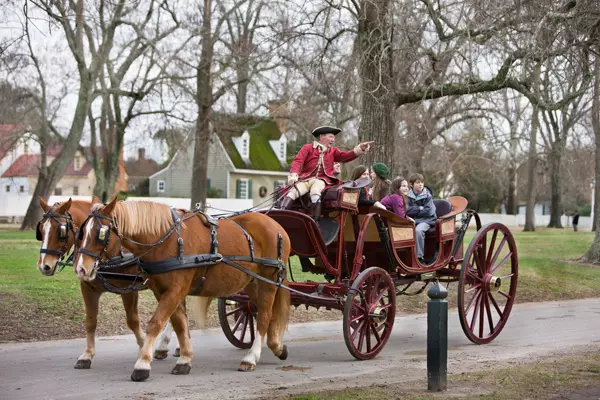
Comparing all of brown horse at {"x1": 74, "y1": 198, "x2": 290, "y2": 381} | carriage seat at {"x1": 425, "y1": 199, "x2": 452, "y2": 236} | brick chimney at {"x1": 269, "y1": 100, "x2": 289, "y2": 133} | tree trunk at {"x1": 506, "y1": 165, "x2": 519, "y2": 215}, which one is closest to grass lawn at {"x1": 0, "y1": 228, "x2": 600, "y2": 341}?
brown horse at {"x1": 74, "y1": 198, "x2": 290, "y2": 381}

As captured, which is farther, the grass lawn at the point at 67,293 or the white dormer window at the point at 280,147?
the white dormer window at the point at 280,147

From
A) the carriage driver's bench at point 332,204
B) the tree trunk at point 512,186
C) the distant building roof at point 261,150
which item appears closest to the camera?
the carriage driver's bench at point 332,204

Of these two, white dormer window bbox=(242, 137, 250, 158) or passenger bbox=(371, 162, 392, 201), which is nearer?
passenger bbox=(371, 162, 392, 201)

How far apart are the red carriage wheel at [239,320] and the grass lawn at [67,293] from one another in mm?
2091

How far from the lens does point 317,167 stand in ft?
35.4

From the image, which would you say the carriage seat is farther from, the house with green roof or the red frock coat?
the house with green roof

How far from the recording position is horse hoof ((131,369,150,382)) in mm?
8211

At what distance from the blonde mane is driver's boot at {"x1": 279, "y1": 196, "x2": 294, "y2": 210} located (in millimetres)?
1952

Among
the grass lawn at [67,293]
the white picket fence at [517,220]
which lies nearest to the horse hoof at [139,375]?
the grass lawn at [67,293]

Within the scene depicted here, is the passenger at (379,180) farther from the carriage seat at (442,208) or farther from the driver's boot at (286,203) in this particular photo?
the driver's boot at (286,203)

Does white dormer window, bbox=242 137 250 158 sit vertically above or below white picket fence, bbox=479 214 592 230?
above

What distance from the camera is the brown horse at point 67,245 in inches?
334

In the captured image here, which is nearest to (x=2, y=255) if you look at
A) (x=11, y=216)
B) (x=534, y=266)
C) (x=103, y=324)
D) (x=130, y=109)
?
(x=103, y=324)

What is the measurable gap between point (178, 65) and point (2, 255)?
14.8 metres
